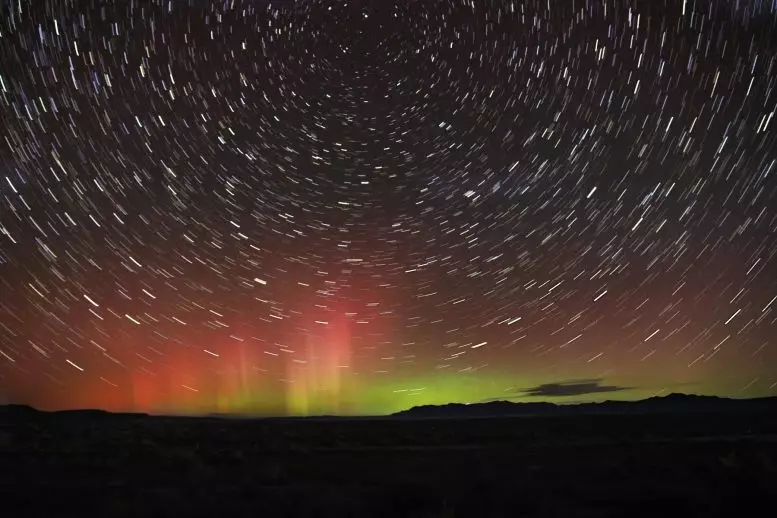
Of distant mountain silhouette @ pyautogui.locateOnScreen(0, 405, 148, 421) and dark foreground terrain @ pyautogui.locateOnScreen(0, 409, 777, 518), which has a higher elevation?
distant mountain silhouette @ pyautogui.locateOnScreen(0, 405, 148, 421)

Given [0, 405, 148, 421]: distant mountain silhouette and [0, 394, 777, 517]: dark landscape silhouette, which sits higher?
[0, 405, 148, 421]: distant mountain silhouette

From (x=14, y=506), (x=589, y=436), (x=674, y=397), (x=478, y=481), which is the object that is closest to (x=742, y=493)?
(x=478, y=481)

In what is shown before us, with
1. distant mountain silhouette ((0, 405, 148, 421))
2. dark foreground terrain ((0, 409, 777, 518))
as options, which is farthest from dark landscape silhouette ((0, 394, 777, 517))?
distant mountain silhouette ((0, 405, 148, 421))

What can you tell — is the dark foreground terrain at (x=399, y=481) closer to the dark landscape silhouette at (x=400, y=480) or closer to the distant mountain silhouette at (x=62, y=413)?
the dark landscape silhouette at (x=400, y=480)

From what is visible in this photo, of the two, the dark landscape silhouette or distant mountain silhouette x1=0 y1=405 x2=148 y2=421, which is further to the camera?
distant mountain silhouette x1=0 y1=405 x2=148 y2=421

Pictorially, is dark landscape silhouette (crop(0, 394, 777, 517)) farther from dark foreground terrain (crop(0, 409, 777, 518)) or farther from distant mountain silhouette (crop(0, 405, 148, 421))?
distant mountain silhouette (crop(0, 405, 148, 421))

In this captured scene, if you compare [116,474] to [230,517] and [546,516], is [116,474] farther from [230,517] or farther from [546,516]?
[546,516]

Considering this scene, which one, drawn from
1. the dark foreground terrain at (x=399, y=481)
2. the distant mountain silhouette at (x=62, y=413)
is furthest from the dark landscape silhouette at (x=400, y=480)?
the distant mountain silhouette at (x=62, y=413)

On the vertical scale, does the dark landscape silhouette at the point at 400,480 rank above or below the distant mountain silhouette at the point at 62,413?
below

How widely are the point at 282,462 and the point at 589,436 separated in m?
20.5

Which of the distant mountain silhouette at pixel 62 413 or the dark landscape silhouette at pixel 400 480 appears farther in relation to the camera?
the distant mountain silhouette at pixel 62 413

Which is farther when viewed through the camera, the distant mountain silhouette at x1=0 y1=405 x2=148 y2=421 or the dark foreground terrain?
the distant mountain silhouette at x1=0 y1=405 x2=148 y2=421

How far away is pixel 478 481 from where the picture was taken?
→ 18391mm

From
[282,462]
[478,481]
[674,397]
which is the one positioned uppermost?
[674,397]
